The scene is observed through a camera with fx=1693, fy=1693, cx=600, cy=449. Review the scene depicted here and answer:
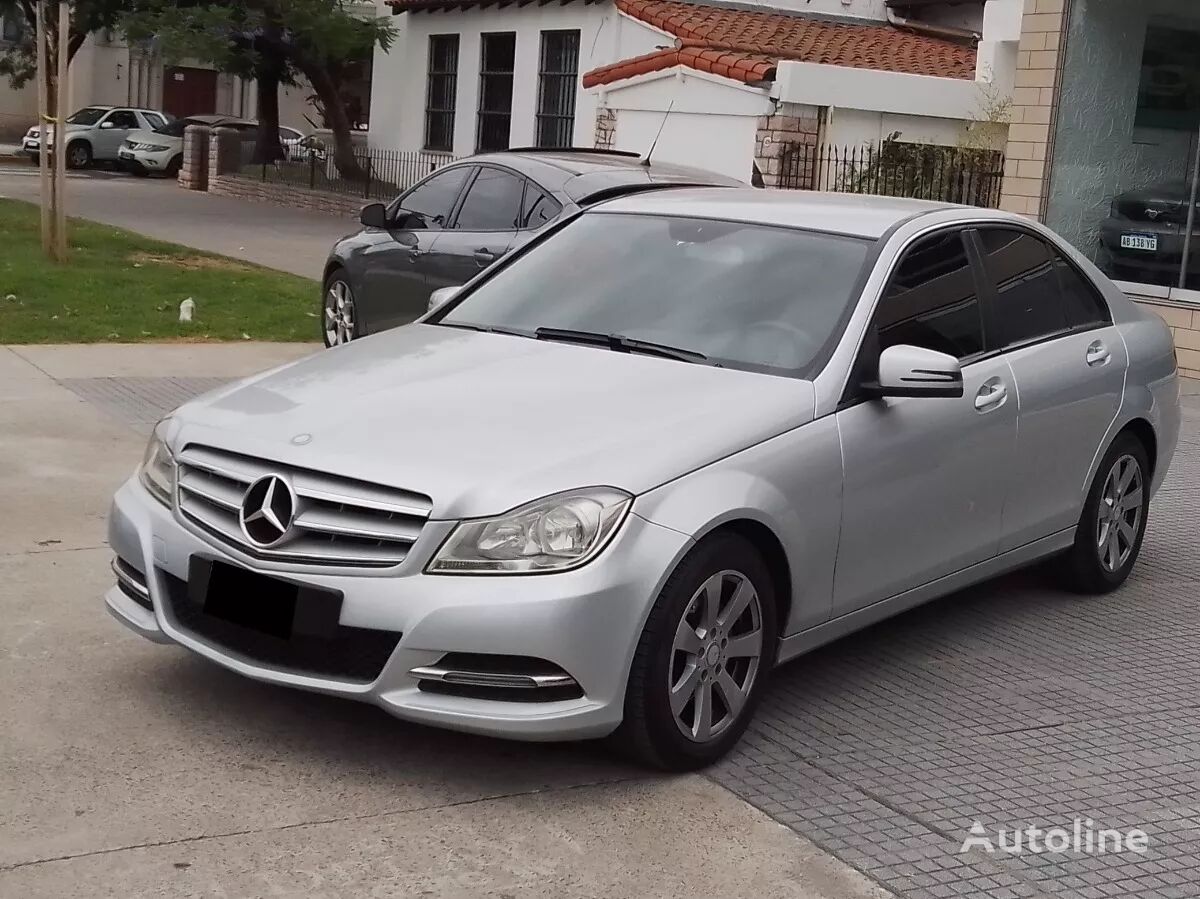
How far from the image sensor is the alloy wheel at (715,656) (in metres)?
4.47

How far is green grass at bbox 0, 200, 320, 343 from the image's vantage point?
12.4 m

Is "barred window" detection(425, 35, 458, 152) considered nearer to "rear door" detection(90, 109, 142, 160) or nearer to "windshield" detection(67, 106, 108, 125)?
"rear door" detection(90, 109, 142, 160)

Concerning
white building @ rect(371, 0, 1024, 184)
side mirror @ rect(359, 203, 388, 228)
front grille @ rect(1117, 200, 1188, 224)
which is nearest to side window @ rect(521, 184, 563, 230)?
side mirror @ rect(359, 203, 388, 228)

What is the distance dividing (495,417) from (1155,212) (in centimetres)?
1145

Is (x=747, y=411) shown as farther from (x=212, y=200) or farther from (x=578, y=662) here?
(x=212, y=200)

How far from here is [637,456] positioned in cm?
441

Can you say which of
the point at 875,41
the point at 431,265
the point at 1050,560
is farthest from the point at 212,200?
the point at 1050,560

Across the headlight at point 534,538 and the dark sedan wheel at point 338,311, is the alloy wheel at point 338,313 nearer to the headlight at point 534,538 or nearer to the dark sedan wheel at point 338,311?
the dark sedan wheel at point 338,311

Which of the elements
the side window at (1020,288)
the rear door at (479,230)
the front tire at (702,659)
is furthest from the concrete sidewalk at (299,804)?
the rear door at (479,230)

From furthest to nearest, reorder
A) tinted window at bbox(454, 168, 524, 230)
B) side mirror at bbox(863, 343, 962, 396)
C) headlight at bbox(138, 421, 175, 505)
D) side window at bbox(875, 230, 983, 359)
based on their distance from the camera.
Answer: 1. tinted window at bbox(454, 168, 524, 230)
2. side window at bbox(875, 230, 983, 359)
3. side mirror at bbox(863, 343, 962, 396)
4. headlight at bbox(138, 421, 175, 505)

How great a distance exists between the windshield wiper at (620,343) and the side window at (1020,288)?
1.28 metres

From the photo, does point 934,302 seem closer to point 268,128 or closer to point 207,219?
point 207,219

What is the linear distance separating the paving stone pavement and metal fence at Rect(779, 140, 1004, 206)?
10.3m

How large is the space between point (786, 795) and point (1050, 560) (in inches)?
100
